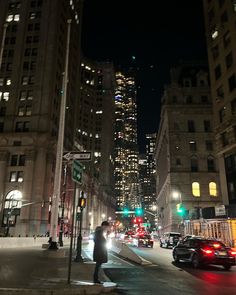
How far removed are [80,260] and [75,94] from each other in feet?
286

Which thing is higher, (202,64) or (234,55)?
(202,64)

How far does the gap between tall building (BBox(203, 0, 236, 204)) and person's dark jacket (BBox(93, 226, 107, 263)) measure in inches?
1248

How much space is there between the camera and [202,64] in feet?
241

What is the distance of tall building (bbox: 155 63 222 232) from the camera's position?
61688 millimetres

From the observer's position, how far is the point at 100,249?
10.2 m

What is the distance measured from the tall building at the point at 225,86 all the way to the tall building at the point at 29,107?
39197 millimetres

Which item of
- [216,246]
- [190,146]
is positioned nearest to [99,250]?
[216,246]

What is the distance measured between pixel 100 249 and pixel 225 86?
35.8m

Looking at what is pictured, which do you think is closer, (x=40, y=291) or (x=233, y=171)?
(x=40, y=291)

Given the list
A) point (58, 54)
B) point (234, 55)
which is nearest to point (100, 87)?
point (58, 54)

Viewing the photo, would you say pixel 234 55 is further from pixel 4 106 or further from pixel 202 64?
pixel 4 106

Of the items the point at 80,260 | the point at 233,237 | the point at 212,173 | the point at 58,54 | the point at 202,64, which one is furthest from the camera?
the point at 58,54

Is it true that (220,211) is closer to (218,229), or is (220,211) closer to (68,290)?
(218,229)

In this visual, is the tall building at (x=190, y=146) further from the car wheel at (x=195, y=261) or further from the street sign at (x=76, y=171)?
the street sign at (x=76, y=171)
